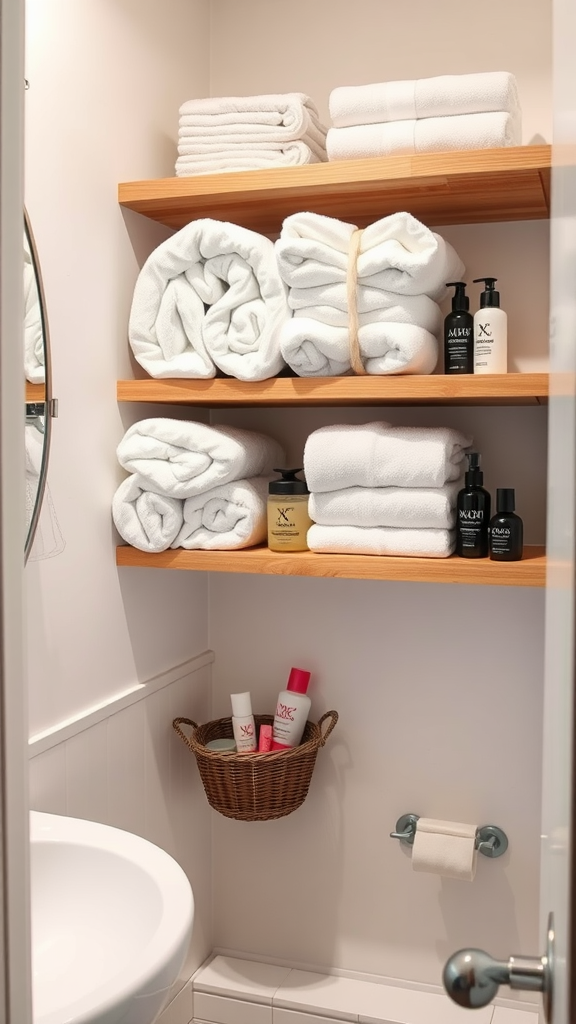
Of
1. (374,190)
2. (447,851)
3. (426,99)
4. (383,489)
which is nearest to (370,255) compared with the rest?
(374,190)

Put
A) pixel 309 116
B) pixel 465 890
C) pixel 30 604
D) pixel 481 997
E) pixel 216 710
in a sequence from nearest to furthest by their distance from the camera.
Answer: pixel 481 997 < pixel 30 604 < pixel 309 116 < pixel 465 890 < pixel 216 710

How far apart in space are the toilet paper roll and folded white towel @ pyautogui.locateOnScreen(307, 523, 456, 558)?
586 millimetres

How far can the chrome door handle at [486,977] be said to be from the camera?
563mm

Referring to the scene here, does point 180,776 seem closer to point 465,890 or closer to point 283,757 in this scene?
point 283,757

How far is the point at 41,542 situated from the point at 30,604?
9cm

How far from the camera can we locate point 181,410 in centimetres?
182

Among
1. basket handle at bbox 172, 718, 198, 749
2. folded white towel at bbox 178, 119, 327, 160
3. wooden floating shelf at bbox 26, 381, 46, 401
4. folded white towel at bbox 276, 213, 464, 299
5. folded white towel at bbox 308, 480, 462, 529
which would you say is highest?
folded white towel at bbox 178, 119, 327, 160

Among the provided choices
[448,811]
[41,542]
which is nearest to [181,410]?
[41,542]

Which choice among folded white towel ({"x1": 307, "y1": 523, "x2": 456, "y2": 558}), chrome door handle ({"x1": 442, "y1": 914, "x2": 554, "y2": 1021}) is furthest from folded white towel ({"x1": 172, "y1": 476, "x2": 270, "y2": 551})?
chrome door handle ({"x1": 442, "y1": 914, "x2": 554, "y2": 1021})

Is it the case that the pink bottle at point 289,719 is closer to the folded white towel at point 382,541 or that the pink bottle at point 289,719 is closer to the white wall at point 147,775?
the white wall at point 147,775

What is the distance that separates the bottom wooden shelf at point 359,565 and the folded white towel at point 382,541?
1cm

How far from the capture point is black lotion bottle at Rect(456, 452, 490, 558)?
1510mm

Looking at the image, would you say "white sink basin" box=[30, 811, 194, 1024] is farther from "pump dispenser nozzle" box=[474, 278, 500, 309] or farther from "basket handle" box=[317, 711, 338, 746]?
"pump dispenser nozzle" box=[474, 278, 500, 309]

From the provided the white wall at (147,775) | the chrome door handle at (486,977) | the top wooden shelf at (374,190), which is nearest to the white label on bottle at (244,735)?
the white wall at (147,775)
